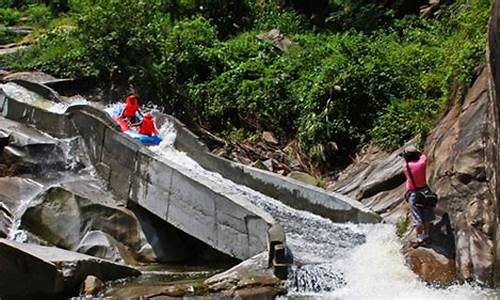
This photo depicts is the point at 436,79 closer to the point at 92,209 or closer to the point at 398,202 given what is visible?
the point at 398,202

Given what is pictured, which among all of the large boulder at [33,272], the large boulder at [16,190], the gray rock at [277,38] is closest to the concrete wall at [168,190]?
the large boulder at [16,190]

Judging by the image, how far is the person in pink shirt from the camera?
36.8 ft

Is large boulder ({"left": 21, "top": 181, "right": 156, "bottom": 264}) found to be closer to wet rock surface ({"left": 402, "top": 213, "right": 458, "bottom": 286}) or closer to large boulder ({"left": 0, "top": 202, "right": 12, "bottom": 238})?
large boulder ({"left": 0, "top": 202, "right": 12, "bottom": 238})

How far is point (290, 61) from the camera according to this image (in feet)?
72.2

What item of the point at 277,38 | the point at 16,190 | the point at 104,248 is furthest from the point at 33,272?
the point at 277,38

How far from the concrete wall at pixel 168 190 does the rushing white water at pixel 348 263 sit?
838mm

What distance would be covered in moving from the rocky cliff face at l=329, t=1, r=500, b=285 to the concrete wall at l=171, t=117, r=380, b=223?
572mm

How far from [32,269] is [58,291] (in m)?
0.53

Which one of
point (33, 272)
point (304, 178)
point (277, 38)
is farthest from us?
point (277, 38)

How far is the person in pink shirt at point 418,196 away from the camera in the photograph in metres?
11.2

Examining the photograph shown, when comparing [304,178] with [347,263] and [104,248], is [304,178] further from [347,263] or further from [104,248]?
[104,248]

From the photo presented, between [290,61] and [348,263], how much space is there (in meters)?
11.7

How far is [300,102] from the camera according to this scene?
63.7 ft

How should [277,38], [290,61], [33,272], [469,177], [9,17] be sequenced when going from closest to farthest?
1. [33,272]
2. [469,177]
3. [290,61]
4. [277,38]
5. [9,17]
